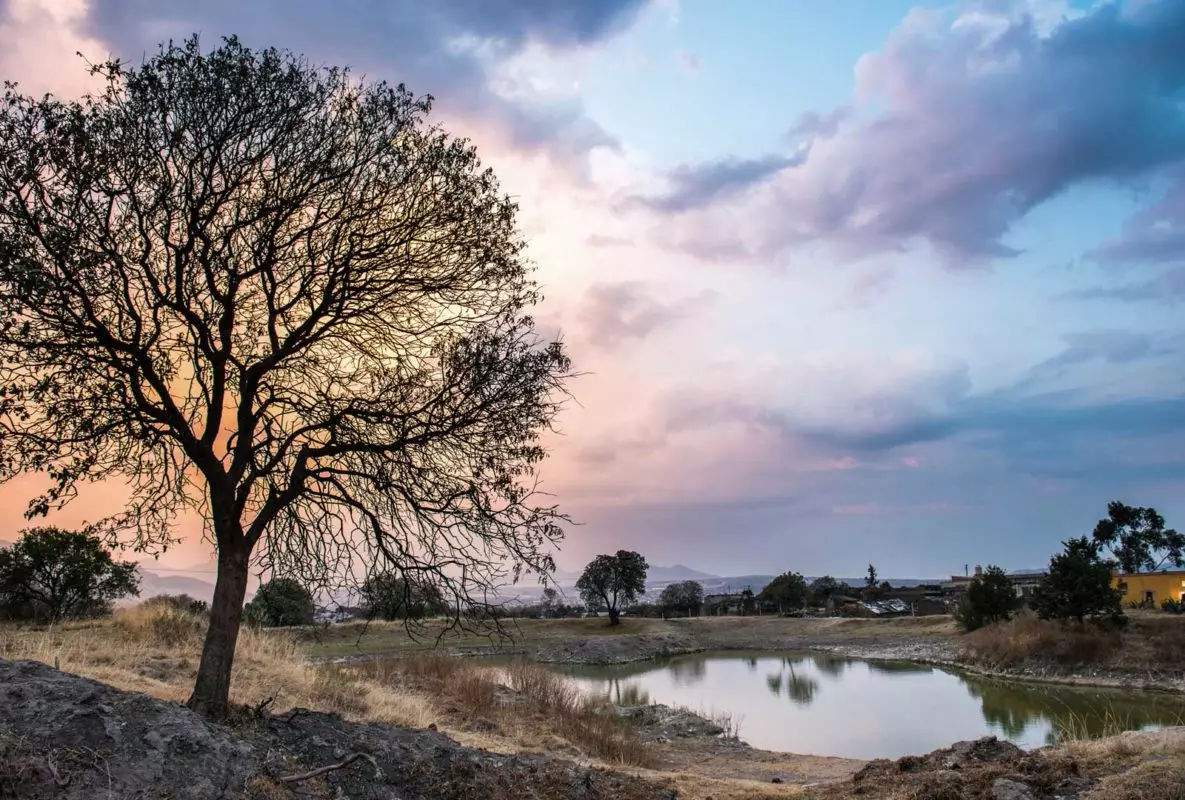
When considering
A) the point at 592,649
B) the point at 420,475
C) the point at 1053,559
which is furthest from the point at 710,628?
the point at 420,475

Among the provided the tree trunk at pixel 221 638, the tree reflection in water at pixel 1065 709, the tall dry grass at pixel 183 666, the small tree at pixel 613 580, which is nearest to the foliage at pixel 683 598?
the small tree at pixel 613 580

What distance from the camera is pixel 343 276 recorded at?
971 cm

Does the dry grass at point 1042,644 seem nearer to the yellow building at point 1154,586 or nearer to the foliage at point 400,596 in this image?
the yellow building at point 1154,586

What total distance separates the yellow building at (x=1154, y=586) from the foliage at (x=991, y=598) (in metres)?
12.6

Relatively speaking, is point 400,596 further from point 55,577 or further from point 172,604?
point 55,577

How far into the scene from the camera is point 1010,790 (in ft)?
23.5

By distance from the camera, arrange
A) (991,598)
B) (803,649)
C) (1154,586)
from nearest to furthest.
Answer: (991,598) < (1154,586) < (803,649)

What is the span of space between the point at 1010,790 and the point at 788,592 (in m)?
93.0

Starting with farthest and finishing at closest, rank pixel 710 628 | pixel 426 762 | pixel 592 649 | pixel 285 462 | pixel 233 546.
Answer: pixel 710 628 < pixel 592 649 < pixel 285 462 < pixel 233 546 < pixel 426 762

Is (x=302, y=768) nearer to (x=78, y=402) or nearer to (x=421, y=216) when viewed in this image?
(x=78, y=402)

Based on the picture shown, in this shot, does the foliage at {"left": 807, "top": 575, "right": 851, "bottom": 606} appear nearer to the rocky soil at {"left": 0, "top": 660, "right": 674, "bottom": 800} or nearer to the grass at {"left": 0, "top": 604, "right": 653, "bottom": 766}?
the grass at {"left": 0, "top": 604, "right": 653, "bottom": 766}

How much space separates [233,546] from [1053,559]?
42750 mm

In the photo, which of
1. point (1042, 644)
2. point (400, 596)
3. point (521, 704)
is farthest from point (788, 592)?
point (400, 596)

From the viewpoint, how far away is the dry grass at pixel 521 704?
15898mm
